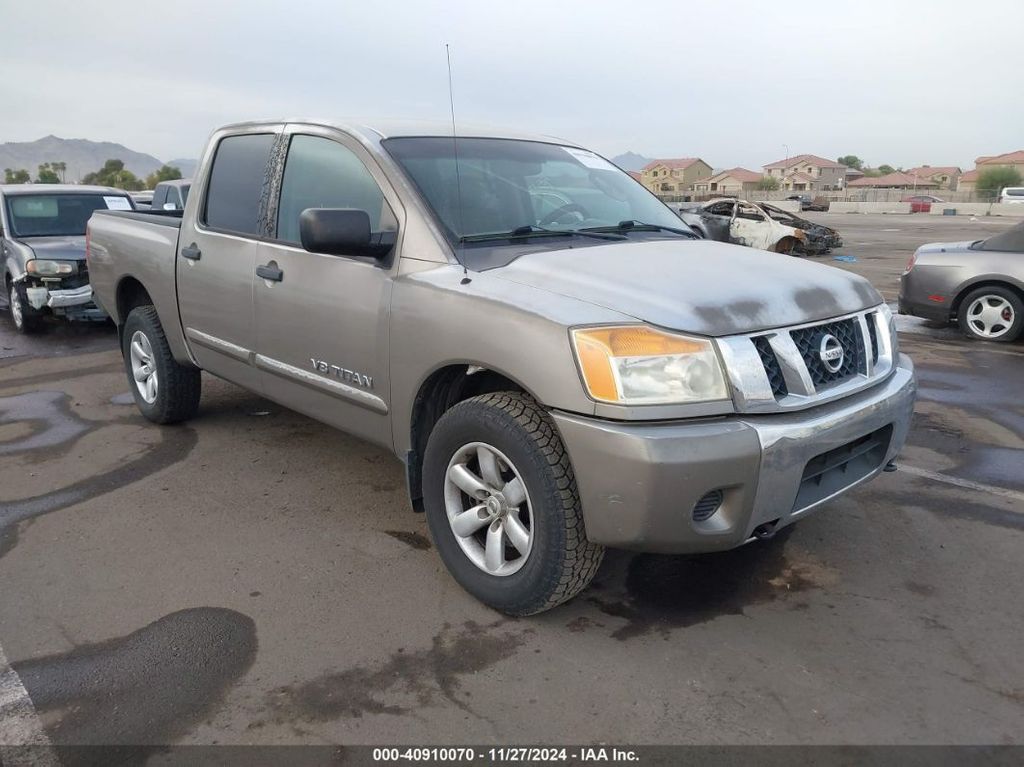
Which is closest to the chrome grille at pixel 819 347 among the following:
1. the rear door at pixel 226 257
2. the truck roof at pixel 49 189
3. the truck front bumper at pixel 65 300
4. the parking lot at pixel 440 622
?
the parking lot at pixel 440 622

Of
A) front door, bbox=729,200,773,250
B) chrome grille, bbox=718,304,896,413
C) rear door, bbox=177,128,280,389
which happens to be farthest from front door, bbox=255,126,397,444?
front door, bbox=729,200,773,250

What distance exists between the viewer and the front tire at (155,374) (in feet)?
16.8

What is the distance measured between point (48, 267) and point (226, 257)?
18.8ft

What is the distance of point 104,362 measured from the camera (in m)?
7.66

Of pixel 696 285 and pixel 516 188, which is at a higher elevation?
pixel 516 188

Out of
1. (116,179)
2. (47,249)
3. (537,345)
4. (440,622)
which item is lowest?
(440,622)

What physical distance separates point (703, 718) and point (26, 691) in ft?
7.12

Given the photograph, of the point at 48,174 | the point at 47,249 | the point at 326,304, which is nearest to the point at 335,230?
the point at 326,304

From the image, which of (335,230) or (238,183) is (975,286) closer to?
(238,183)

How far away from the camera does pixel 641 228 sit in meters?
3.92

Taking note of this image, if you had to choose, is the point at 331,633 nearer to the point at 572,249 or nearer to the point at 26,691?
the point at 26,691

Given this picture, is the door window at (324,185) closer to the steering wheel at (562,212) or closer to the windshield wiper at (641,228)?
the steering wheel at (562,212)

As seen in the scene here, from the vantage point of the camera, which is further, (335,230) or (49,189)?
(49,189)

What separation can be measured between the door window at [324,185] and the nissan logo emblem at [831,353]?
1.76 meters
